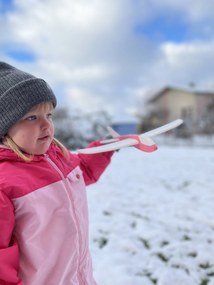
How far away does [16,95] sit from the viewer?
1.22 meters

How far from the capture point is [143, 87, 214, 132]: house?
27.1m

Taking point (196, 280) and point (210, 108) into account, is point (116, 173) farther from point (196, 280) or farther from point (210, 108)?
point (210, 108)

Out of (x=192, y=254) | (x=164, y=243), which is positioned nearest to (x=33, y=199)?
(x=192, y=254)

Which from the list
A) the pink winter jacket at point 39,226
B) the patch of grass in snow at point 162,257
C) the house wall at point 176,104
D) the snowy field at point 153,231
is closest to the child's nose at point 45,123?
the pink winter jacket at point 39,226

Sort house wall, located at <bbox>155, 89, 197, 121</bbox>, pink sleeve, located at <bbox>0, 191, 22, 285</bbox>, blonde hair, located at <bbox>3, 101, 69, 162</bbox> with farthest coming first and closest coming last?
1. house wall, located at <bbox>155, 89, 197, 121</bbox>
2. blonde hair, located at <bbox>3, 101, 69, 162</bbox>
3. pink sleeve, located at <bbox>0, 191, 22, 285</bbox>

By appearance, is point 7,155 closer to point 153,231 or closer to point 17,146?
point 17,146

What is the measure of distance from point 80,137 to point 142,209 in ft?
32.9

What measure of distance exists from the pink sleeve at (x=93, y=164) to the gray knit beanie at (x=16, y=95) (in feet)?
1.65

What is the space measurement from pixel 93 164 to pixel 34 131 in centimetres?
53

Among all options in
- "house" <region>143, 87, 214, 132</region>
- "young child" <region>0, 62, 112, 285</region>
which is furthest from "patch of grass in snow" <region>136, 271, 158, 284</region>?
"house" <region>143, 87, 214, 132</region>

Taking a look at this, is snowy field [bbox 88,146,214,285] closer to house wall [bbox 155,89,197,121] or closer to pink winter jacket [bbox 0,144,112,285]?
pink winter jacket [bbox 0,144,112,285]

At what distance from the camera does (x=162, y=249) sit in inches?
119

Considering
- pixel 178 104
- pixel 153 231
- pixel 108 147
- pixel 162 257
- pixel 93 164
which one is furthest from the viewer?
pixel 178 104

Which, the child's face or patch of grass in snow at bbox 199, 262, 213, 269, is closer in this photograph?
the child's face
